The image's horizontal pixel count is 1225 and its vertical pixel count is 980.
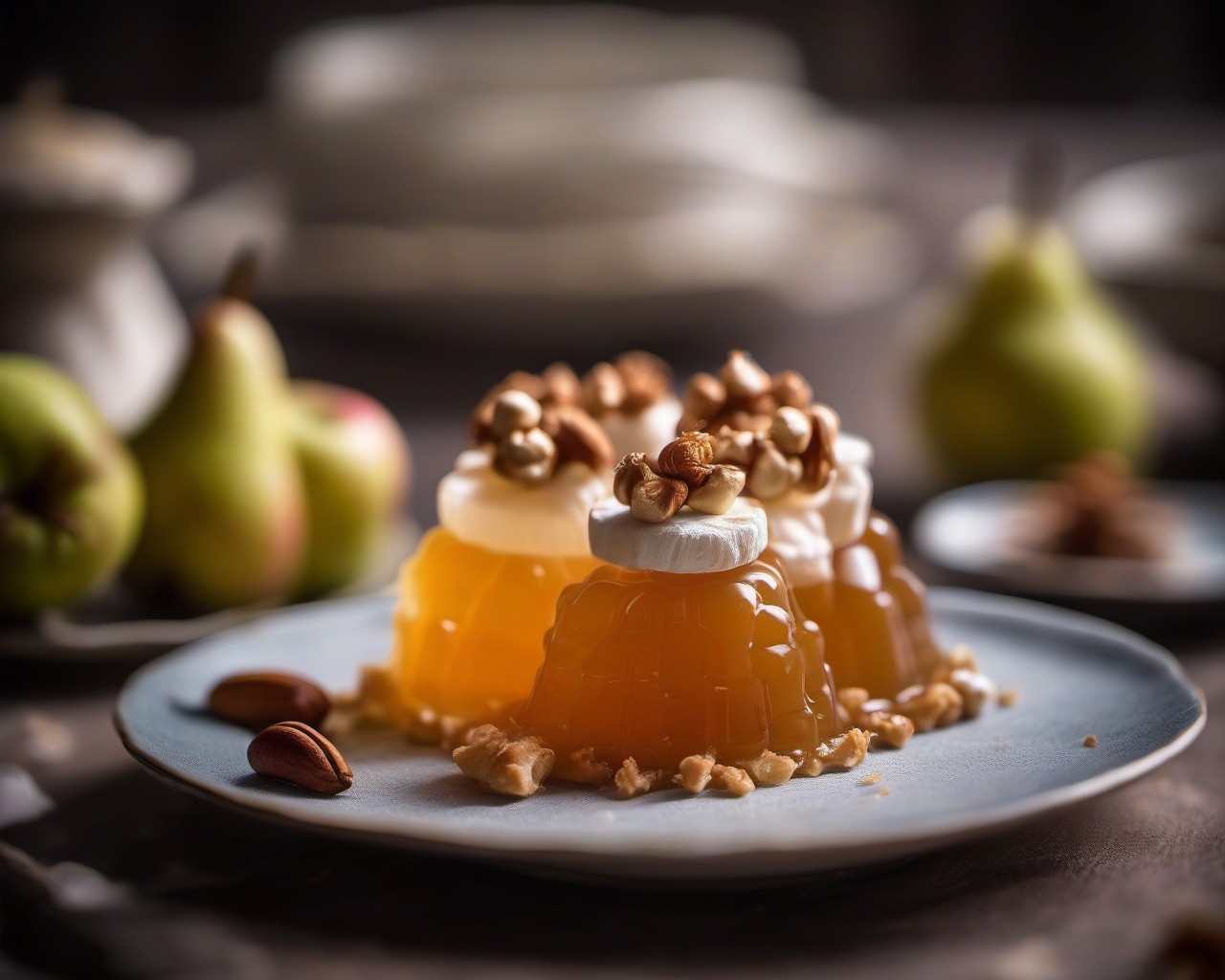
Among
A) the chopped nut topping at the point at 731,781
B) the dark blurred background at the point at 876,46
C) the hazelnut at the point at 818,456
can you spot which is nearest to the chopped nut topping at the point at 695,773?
the chopped nut topping at the point at 731,781

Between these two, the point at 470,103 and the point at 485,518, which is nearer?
the point at 485,518

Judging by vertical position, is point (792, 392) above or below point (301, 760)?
above

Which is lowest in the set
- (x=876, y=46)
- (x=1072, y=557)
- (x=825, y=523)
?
(x=1072, y=557)

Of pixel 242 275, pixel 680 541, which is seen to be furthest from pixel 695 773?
pixel 242 275

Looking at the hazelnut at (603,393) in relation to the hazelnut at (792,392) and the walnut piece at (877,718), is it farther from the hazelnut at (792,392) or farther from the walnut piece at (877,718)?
the walnut piece at (877,718)

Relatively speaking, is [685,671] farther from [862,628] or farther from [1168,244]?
[1168,244]

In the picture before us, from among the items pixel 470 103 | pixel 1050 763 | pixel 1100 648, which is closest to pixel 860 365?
pixel 470 103

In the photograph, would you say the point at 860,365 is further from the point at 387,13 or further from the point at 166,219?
the point at 387,13
